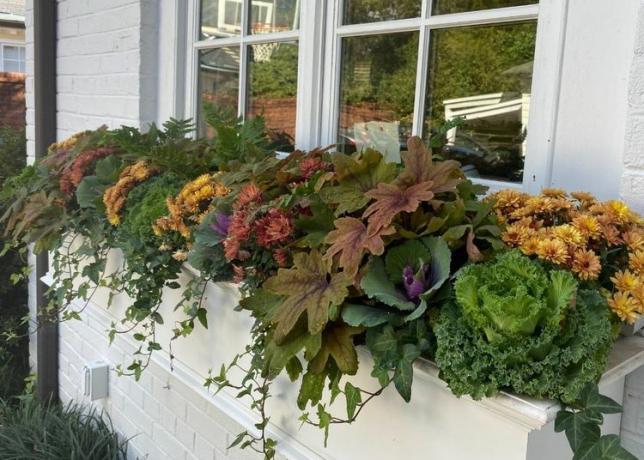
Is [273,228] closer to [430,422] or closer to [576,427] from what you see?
[430,422]

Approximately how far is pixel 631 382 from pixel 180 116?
1834 mm

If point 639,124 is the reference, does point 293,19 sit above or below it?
above

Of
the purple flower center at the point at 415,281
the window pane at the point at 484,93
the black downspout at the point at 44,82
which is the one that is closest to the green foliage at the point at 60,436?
the black downspout at the point at 44,82

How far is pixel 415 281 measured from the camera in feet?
3.17

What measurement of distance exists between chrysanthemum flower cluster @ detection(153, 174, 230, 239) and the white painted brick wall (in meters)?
0.81

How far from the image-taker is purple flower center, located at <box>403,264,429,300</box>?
3.16 ft

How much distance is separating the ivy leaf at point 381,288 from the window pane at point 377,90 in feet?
2.02

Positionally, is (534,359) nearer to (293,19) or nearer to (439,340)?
(439,340)

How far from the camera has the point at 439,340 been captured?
892 mm

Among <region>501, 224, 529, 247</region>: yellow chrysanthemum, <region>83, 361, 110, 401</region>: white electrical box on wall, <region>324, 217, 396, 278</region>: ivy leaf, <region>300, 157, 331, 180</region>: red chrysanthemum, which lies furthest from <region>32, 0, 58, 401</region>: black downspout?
<region>501, 224, 529, 247</region>: yellow chrysanthemum

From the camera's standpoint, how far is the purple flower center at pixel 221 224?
4.16 ft

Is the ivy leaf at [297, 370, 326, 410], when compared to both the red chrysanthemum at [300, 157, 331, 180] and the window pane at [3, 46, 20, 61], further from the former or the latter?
the window pane at [3, 46, 20, 61]

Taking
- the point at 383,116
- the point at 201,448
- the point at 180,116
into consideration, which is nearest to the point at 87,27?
the point at 180,116

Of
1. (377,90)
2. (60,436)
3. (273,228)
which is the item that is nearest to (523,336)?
(273,228)
